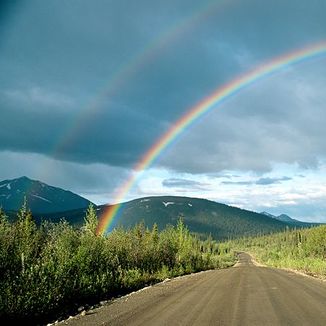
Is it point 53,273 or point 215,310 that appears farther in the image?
point 53,273

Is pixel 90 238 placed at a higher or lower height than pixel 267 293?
higher

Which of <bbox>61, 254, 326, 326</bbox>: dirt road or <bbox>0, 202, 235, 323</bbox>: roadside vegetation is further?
<bbox>0, 202, 235, 323</bbox>: roadside vegetation

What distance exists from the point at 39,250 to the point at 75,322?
A: 8.13 metres

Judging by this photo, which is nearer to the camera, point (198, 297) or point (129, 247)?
point (198, 297)

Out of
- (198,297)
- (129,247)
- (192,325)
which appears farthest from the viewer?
(129,247)

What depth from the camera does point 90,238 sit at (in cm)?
2672

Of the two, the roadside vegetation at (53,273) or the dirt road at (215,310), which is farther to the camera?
the roadside vegetation at (53,273)

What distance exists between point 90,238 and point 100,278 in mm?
4370

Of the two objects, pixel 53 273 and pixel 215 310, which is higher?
pixel 53 273

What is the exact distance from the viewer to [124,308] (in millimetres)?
A: 16312

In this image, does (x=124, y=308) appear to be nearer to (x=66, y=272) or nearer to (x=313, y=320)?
(x=66, y=272)

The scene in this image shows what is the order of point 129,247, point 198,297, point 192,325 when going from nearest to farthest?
point 192,325
point 198,297
point 129,247

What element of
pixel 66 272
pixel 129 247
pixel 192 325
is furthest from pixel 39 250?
pixel 129 247

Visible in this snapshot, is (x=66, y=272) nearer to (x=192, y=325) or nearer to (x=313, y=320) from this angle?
(x=192, y=325)
